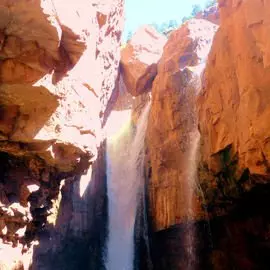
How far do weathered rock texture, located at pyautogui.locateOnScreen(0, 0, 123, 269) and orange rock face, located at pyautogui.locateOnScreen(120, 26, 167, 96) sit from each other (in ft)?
35.6

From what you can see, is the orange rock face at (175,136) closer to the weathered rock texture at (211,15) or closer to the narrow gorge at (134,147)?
the narrow gorge at (134,147)

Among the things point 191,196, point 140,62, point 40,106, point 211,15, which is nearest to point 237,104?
point 191,196

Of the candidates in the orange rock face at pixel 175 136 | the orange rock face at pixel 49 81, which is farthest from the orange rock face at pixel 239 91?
the orange rock face at pixel 49 81

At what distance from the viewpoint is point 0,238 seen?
9.28m

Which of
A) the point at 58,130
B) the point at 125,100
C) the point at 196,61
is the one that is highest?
the point at 125,100

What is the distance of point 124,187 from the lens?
20703 millimetres

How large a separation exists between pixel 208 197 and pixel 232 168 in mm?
2653

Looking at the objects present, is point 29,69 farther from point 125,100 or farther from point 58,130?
point 125,100

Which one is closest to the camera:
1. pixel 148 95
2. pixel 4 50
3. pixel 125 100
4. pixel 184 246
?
pixel 4 50

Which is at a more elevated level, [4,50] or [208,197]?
[4,50]

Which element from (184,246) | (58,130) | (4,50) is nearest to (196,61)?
(184,246)

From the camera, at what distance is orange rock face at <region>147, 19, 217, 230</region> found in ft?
48.5

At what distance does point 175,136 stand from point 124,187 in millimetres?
6393

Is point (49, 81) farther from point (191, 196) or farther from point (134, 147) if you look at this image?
point (134, 147)
